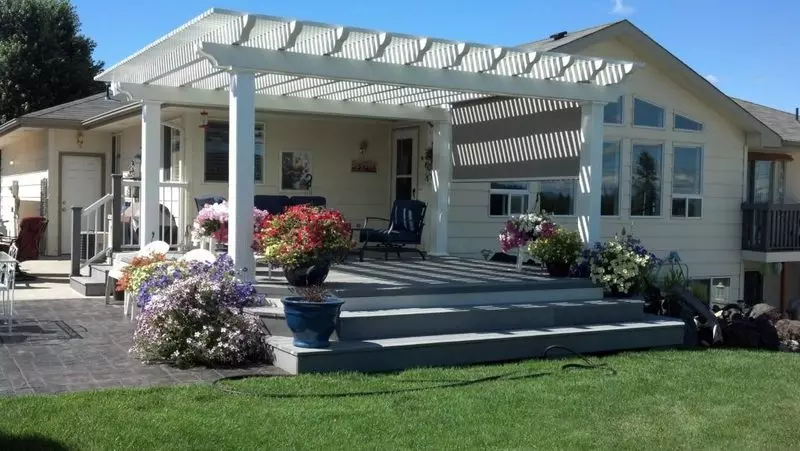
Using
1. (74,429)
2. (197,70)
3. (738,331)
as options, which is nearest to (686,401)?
(738,331)

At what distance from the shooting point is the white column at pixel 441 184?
1162 centimetres

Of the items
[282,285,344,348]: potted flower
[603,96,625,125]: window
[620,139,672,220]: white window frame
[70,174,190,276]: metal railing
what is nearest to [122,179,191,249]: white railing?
[70,174,190,276]: metal railing

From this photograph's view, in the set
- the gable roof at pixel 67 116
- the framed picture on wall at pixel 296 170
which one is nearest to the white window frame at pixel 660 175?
the framed picture on wall at pixel 296 170

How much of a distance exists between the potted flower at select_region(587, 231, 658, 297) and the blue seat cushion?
2546 millimetres

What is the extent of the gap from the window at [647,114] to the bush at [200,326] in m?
8.08

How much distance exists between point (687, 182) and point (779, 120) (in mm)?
4297

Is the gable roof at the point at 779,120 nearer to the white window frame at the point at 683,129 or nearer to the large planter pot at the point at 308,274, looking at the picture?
the white window frame at the point at 683,129

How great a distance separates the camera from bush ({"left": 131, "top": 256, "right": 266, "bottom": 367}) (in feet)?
20.8

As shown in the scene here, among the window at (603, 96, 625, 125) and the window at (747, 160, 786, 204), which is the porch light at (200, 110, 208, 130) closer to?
the window at (603, 96, 625, 125)

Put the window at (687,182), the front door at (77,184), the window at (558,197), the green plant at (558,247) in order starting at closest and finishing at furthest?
the green plant at (558,247) < the window at (558,197) < the window at (687,182) < the front door at (77,184)

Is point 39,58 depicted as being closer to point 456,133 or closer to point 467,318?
point 456,133

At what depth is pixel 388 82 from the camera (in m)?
8.16

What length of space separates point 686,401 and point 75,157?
13448 millimetres

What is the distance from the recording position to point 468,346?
22.8 ft
